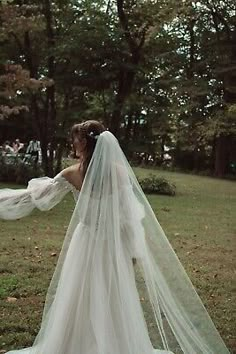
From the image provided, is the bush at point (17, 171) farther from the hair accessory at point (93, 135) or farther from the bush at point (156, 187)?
the hair accessory at point (93, 135)

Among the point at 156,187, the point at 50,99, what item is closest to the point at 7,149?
the point at 50,99

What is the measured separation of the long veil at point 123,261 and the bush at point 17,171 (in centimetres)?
1516

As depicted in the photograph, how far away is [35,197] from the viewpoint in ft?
15.0

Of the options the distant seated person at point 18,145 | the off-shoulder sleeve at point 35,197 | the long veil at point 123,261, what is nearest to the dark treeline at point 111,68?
the distant seated person at point 18,145

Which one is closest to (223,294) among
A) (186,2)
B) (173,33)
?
(186,2)

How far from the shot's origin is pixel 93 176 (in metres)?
4.19

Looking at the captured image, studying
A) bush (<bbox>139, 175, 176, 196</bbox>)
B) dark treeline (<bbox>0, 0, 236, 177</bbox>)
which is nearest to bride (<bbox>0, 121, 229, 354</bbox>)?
dark treeline (<bbox>0, 0, 236, 177</bbox>)

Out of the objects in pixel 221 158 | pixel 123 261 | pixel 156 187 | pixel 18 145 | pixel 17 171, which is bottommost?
pixel 156 187

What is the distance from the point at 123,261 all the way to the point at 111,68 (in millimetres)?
15700

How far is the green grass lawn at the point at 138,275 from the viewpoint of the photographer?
533 cm

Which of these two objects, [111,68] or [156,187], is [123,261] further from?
[111,68]

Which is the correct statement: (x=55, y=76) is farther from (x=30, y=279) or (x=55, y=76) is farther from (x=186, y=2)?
(x=30, y=279)

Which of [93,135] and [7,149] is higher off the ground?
[93,135]

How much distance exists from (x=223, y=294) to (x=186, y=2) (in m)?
5.45
